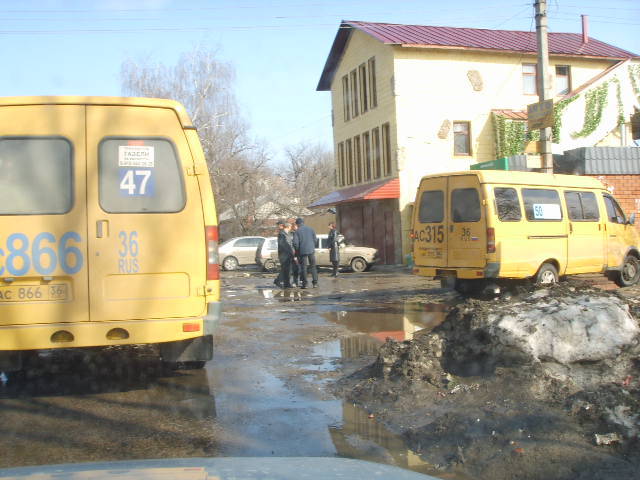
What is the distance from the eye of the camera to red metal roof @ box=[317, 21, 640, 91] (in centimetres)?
2650

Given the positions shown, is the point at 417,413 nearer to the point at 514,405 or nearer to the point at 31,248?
the point at 514,405

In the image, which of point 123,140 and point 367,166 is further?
point 367,166

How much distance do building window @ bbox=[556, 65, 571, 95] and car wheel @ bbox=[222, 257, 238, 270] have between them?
15541 millimetres

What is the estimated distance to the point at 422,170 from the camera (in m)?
26.4

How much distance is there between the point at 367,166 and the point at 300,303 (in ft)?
55.9

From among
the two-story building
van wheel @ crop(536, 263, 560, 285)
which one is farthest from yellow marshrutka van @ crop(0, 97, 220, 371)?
the two-story building

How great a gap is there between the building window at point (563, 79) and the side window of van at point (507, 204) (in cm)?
1882

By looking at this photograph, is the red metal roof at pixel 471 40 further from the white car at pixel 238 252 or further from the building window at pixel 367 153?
the white car at pixel 238 252

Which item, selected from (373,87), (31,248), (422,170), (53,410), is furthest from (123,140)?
(373,87)

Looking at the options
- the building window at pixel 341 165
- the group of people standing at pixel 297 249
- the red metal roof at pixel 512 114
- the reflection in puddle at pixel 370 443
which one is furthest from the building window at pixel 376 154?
the reflection in puddle at pixel 370 443

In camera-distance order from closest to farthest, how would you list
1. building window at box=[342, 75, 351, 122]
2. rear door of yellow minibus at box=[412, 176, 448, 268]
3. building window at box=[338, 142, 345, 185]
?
rear door of yellow minibus at box=[412, 176, 448, 268]
building window at box=[342, 75, 351, 122]
building window at box=[338, 142, 345, 185]

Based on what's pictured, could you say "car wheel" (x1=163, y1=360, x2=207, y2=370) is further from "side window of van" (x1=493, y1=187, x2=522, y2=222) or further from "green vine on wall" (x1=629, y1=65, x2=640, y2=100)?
"green vine on wall" (x1=629, y1=65, x2=640, y2=100)

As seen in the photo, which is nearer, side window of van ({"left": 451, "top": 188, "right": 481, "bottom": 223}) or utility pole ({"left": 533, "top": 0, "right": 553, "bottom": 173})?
side window of van ({"left": 451, "top": 188, "right": 481, "bottom": 223})

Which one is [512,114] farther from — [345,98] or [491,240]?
[491,240]
